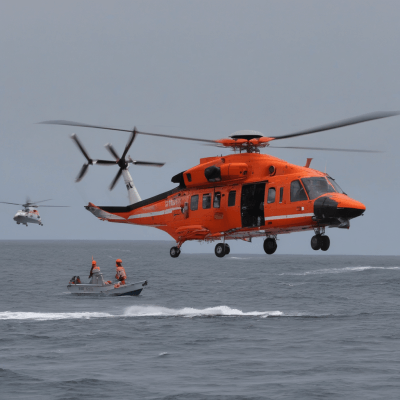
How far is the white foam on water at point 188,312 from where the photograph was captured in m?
92.9

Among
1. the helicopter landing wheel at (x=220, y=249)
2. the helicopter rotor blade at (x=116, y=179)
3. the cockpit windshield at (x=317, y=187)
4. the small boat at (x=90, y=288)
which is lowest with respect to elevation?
the small boat at (x=90, y=288)

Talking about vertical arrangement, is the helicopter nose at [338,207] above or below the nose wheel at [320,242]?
above

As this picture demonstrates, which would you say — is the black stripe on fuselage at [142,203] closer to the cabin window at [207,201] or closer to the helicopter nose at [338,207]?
the cabin window at [207,201]

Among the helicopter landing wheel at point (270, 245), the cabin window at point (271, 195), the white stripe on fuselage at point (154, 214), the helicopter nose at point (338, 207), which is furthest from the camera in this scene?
the white stripe on fuselage at point (154, 214)

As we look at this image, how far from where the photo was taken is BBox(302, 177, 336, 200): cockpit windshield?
26031 mm

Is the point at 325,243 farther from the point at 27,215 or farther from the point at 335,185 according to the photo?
the point at 27,215

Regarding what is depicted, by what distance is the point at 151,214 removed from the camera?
3291 cm


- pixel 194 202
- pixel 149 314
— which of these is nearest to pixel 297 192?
pixel 194 202

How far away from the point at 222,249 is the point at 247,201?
2502 millimetres

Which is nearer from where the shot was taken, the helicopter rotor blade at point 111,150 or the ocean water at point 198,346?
the helicopter rotor blade at point 111,150

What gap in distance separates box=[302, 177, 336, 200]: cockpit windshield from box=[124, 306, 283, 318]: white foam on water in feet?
224

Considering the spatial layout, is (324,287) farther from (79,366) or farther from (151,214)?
(151,214)

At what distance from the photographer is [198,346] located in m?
70.0

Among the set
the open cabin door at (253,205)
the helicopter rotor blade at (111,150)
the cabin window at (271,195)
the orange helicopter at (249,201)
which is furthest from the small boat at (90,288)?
the cabin window at (271,195)
